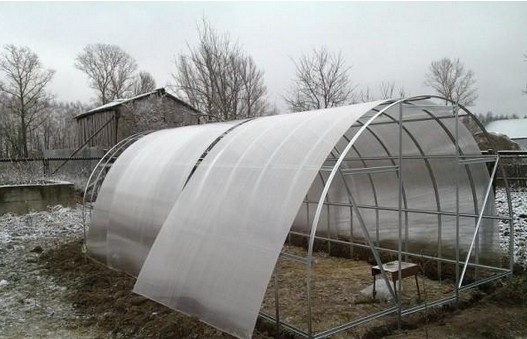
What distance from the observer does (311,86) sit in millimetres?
20688

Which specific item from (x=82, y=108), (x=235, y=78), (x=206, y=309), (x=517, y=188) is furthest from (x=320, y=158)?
(x=82, y=108)

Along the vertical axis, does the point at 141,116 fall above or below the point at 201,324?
above

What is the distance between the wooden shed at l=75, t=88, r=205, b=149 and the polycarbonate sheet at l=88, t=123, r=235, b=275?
9.91m

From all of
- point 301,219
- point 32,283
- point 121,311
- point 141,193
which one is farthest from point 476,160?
point 32,283

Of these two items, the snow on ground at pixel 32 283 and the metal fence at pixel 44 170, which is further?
the metal fence at pixel 44 170

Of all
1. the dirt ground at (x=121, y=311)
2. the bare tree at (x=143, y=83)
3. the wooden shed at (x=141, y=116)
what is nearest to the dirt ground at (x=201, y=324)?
the dirt ground at (x=121, y=311)

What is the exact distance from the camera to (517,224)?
342 inches

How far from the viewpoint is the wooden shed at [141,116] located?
18.3 metres

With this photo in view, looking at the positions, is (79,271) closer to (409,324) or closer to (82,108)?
(409,324)

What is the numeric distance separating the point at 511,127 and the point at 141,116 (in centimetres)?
3522

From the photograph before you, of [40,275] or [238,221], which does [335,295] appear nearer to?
[238,221]

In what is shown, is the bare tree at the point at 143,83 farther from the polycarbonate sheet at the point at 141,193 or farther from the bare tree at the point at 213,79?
the polycarbonate sheet at the point at 141,193

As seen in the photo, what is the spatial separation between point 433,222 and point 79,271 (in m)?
5.85

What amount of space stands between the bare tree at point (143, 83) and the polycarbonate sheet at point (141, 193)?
33295 mm
